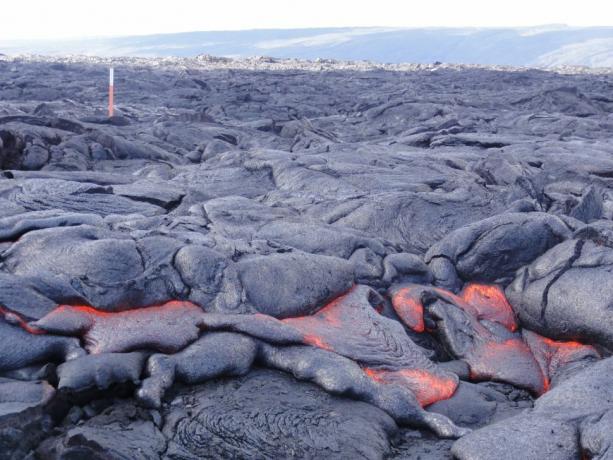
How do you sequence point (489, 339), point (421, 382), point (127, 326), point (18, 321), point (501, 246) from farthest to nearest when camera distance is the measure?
1. point (501, 246)
2. point (489, 339)
3. point (421, 382)
4. point (127, 326)
5. point (18, 321)

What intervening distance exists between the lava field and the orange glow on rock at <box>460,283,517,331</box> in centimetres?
3

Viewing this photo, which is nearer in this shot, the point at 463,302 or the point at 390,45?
the point at 463,302

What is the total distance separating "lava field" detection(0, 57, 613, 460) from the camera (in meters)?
4.51

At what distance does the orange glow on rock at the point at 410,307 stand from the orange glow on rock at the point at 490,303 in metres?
0.67

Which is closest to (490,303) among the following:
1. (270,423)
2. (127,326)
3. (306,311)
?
(306,311)

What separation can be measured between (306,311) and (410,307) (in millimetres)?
1146

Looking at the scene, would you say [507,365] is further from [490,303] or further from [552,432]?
[552,432]

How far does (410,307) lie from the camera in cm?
658

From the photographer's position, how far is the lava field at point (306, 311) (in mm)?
4512

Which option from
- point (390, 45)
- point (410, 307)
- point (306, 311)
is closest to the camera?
point (306, 311)

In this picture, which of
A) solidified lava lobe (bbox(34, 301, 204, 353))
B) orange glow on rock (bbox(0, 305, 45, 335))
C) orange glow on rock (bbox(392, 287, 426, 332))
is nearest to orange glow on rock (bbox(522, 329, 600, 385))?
orange glow on rock (bbox(392, 287, 426, 332))

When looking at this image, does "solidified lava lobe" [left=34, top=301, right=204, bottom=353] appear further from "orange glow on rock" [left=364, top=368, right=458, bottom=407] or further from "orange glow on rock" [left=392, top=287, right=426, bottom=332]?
"orange glow on rock" [left=392, top=287, right=426, bottom=332]

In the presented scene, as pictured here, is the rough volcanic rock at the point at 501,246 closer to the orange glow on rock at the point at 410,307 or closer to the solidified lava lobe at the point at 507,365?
the orange glow on rock at the point at 410,307

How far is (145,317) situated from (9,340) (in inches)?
41.2
